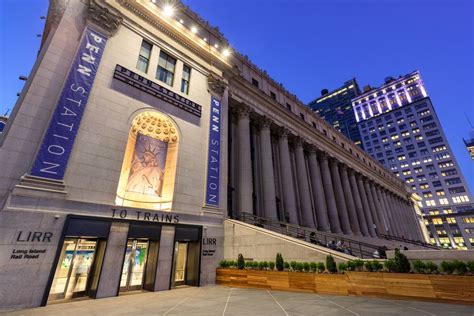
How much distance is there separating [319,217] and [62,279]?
98.2 feet

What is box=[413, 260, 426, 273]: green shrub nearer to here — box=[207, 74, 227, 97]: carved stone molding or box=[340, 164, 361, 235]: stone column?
box=[207, 74, 227, 97]: carved stone molding

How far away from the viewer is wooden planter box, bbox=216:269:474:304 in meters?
8.86

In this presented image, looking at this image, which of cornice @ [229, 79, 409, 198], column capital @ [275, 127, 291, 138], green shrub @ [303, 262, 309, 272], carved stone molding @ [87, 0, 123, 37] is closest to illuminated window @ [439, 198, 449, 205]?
cornice @ [229, 79, 409, 198]

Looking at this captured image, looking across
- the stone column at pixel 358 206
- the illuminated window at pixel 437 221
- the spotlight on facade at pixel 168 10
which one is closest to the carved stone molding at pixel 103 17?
the spotlight on facade at pixel 168 10

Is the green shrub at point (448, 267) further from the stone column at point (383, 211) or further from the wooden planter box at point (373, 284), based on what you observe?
the stone column at point (383, 211)

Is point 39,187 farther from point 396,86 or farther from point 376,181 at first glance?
point 396,86

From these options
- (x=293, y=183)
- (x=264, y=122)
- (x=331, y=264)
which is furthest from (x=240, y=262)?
(x=293, y=183)

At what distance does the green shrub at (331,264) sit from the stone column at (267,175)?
41.2 feet

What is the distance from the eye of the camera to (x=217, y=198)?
1867 cm

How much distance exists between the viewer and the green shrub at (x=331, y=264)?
11.8 metres

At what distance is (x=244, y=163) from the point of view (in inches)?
978

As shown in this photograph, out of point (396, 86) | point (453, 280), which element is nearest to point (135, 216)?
point (453, 280)

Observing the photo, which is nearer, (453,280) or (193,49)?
(453,280)

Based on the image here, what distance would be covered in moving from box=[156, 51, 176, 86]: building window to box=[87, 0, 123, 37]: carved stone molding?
13.0 ft
